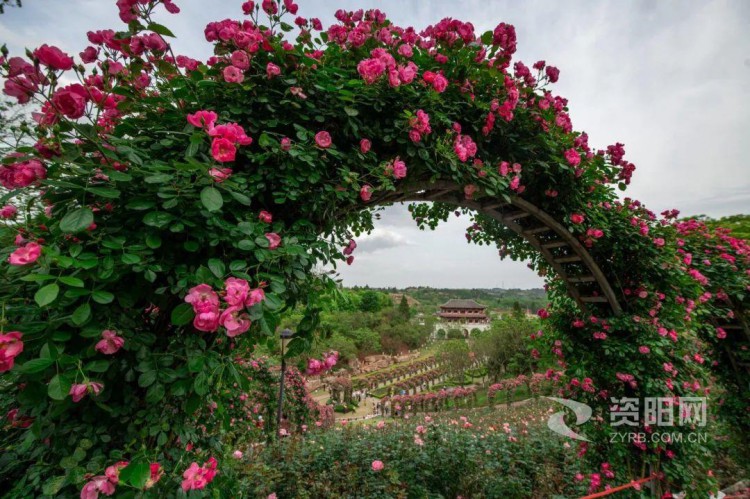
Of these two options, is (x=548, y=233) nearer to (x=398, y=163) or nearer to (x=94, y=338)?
(x=398, y=163)

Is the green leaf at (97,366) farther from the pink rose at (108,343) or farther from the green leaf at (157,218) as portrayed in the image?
the green leaf at (157,218)

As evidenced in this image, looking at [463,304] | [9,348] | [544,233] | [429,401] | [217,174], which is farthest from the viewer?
[463,304]

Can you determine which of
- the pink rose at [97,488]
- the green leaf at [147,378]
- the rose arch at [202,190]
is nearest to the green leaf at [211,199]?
the rose arch at [202,190]

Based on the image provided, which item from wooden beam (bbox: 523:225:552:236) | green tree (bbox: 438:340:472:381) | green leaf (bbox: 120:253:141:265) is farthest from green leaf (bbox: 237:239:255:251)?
green tree (bbox: 438:340:472:381)

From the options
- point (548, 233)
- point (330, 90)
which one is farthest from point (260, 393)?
point (330, 90)

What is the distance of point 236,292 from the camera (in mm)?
747

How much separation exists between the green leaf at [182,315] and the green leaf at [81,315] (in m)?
0.16

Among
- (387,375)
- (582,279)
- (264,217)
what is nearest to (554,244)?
(582,279)

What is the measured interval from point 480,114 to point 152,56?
134cm

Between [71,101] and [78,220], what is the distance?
273mm

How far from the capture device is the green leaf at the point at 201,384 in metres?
0.78

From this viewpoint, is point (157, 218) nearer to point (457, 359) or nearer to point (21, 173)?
point (21, 173)

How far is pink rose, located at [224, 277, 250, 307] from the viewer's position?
0.73 meters
